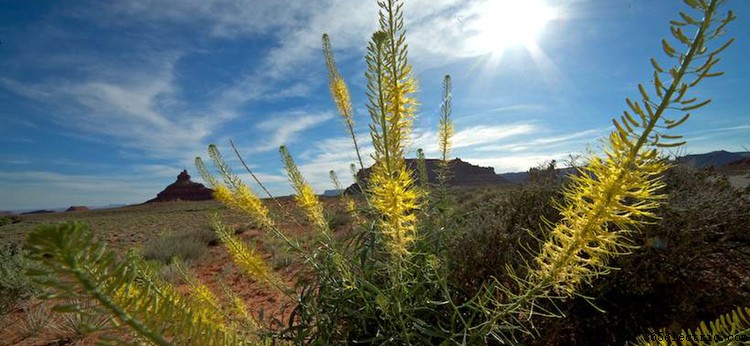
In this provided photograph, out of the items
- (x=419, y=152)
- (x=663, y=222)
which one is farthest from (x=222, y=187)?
(x=663, y=222)

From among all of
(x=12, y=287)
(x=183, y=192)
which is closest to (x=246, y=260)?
(x=12, y=287)

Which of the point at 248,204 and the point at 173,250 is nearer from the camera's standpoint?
the point at 248,204

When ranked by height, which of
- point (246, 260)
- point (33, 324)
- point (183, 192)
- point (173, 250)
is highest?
point (183, 192)

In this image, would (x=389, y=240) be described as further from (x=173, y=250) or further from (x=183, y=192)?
(x=183, y=192)

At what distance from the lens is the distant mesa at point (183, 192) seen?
8112 cm

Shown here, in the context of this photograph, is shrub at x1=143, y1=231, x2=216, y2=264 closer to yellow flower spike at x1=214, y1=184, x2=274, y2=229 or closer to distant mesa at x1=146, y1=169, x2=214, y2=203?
yellow flower spike at x1=214, y1=184, x2=274, y2=229

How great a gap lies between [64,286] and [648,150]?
151 centimetres

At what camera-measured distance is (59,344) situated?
4.24 meters

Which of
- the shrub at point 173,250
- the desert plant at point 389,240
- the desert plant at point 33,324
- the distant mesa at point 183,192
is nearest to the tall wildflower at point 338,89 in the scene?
the desert plant at point 389,240

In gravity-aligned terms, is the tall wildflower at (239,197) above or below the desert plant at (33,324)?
above

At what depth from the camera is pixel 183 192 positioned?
3280 inches

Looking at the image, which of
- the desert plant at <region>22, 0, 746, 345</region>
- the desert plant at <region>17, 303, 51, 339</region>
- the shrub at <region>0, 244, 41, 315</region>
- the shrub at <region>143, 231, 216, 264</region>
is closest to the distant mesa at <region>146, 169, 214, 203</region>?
the shrub at <region>143, 231, 216, 264</region>

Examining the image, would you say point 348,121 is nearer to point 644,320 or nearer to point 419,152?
point 419,152

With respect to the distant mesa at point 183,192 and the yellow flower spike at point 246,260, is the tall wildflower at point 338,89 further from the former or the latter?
the distant mesa at point 183,192
